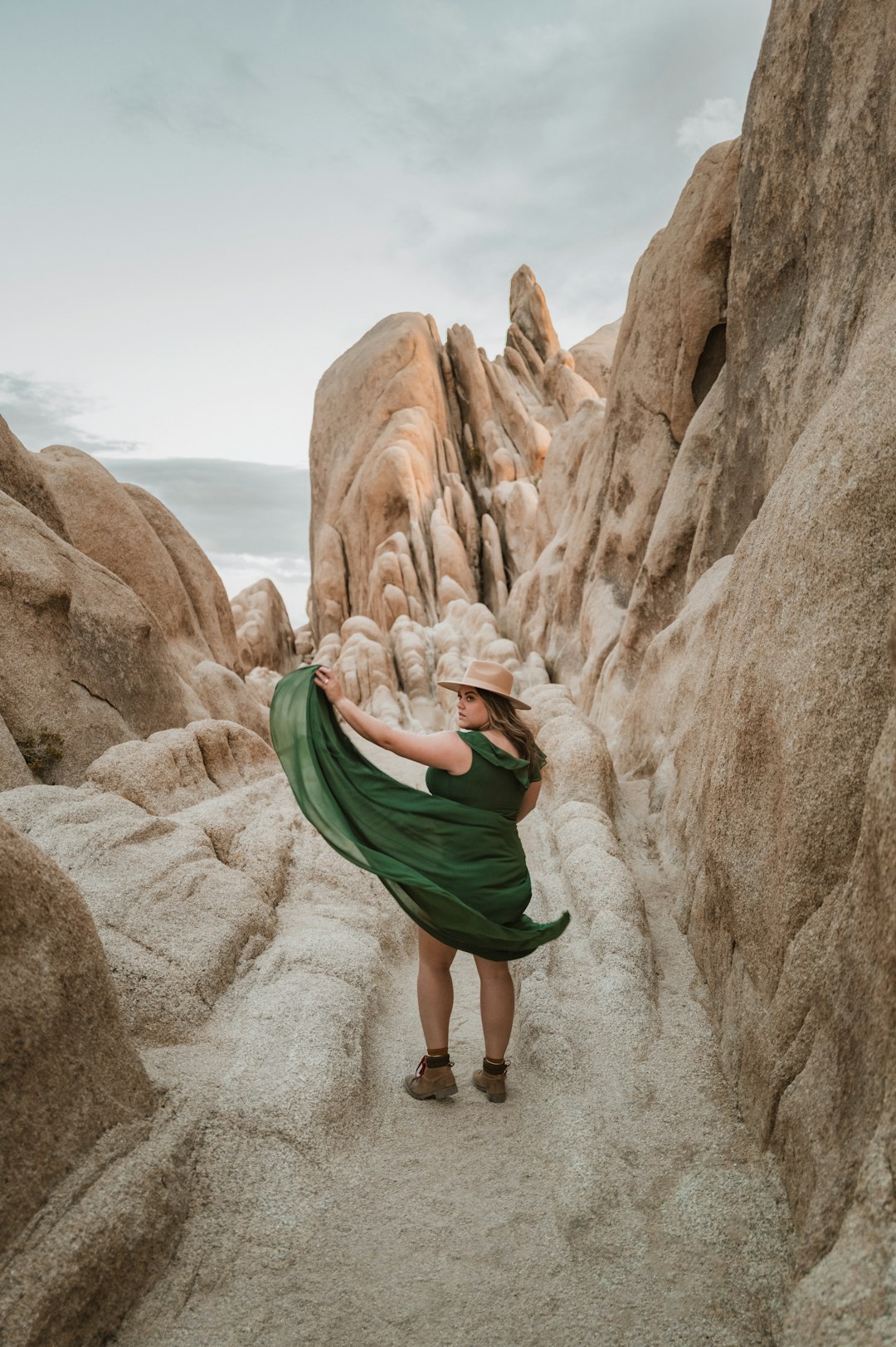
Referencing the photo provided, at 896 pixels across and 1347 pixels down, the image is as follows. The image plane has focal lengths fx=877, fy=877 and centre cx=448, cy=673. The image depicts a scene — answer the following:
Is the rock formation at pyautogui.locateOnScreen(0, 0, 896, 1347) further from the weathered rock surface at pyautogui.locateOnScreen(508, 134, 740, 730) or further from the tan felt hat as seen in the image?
the tan felt hat

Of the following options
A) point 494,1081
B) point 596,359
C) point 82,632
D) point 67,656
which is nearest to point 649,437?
point 82,632

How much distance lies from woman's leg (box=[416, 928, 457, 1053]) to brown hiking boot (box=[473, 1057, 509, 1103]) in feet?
0.86

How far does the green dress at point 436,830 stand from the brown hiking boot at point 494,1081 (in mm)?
671

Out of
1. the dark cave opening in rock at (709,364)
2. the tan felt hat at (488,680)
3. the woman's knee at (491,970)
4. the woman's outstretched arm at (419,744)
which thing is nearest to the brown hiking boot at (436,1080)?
the woman's knee at (491,970)

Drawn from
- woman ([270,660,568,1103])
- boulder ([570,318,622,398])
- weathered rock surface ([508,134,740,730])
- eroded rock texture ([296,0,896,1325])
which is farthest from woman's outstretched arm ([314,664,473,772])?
boulder ([570,318,622,398])

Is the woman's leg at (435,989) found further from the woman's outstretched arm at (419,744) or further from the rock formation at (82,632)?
the rock formation at (82,632)

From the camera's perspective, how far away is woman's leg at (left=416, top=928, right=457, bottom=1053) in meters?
4.45

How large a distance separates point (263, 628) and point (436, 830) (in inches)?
1261

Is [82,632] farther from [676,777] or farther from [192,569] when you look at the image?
[192,569]

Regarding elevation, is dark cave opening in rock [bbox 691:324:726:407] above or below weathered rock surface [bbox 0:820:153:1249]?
above

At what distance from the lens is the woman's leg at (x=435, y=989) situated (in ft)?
14.6

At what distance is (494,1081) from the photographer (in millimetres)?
4594

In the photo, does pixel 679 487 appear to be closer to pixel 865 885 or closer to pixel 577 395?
pixel 865 885

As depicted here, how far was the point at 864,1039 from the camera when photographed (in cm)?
303
